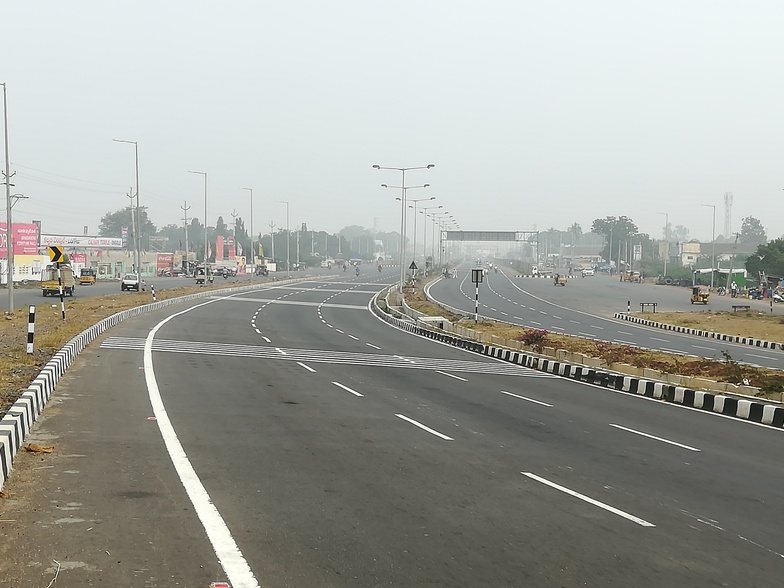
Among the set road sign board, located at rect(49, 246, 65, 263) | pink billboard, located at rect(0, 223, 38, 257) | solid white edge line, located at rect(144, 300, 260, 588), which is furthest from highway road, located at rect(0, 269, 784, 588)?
pink billboard, located at rect(0, 223, 38, 257)

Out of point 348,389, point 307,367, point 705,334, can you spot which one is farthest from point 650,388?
point 705,334

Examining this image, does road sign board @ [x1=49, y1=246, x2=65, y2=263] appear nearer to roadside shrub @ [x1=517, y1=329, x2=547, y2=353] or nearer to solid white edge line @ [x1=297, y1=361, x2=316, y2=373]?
solid white edge line @ [x1=297, y1=361, x2=316, y2=373]

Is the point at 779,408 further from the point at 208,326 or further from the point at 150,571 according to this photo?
the point at 208,326

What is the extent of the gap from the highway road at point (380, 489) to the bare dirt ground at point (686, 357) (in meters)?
5.25

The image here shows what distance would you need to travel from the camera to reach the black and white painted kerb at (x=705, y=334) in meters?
39.8

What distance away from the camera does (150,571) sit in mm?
6371

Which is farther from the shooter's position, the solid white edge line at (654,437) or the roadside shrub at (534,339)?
the roadside shrub at (534,339)

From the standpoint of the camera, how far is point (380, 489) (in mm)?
9352

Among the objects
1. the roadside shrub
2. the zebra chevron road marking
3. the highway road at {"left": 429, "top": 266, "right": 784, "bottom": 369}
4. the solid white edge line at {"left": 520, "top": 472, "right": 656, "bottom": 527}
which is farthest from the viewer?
the highway road at {"left": 429, "top": 266, "right": 784, "bottom": 369}

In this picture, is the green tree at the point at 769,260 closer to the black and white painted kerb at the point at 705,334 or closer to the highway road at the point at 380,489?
the black and white painted kerb at the point at 705,334

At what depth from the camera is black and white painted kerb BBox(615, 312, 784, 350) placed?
39.8m

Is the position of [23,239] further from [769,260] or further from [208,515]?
[208,515]

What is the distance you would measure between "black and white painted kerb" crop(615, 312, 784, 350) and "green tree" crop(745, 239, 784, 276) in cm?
4175

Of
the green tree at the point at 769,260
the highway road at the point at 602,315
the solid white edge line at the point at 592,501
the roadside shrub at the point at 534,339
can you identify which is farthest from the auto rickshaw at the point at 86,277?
the solid white edge line at the point at 592,501
